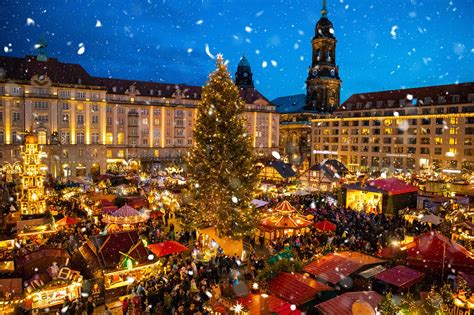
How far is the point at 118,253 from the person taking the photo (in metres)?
13.1

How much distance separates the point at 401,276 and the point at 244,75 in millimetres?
75756

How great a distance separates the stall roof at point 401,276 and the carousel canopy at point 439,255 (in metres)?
1.06

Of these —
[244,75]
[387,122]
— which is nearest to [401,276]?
[387,122]

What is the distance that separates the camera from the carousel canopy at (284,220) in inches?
730

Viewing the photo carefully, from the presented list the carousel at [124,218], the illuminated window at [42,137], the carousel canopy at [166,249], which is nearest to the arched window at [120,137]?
the illuminated window at [42,137]

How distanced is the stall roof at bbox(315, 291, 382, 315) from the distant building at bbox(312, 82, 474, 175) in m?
42.2

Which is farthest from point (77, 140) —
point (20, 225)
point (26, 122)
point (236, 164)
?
point (236, 164)

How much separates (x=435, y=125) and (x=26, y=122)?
57897 millimetres

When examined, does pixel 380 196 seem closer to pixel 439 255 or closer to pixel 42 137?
pixel 439 255

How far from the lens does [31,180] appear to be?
19.3 meters

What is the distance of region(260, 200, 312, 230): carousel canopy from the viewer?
1855 centimetres

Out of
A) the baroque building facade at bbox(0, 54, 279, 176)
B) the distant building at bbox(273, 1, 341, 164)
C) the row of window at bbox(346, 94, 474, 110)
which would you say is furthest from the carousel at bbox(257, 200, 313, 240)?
the distant building at bbox(273, 1, 341, 164)

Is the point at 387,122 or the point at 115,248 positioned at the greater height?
the point at 387,122

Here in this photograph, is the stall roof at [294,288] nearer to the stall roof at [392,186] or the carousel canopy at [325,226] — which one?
the carousel canopy at [325,226]
